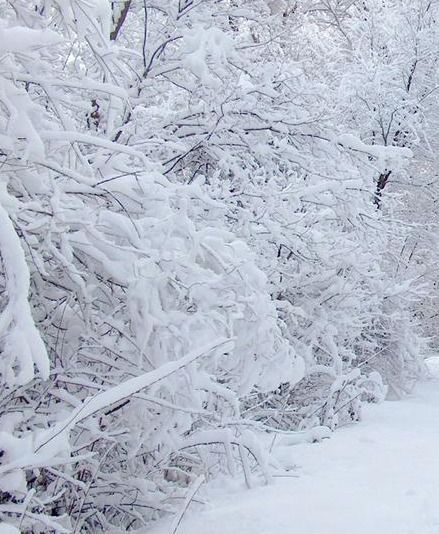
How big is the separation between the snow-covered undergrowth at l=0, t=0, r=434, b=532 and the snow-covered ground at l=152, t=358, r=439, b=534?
0.82 feet

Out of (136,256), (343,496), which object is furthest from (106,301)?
(343,496)

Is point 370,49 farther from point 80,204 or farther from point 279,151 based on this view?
point 80,204

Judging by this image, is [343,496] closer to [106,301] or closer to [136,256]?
[106,301]

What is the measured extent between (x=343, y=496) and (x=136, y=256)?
173 centimetres

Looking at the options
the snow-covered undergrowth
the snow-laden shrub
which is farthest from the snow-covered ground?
the snow-laden shrub

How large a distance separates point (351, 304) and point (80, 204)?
6.01m

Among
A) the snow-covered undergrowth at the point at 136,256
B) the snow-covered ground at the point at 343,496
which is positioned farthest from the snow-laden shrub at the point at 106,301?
the snow-covered ground at the point at 343,496

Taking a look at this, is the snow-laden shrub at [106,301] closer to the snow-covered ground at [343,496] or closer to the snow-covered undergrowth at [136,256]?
the snow-covered undergrowth at [136,256]

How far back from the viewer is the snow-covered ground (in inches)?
141

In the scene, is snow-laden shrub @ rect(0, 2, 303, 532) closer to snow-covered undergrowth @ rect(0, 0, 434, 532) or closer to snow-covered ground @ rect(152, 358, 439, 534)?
snow-covered undergrowth @ rect(0, 0, 434, 532)

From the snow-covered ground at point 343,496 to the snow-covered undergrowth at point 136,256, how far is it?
250 millimetres

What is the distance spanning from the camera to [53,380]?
147 inches

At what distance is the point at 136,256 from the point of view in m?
3.37

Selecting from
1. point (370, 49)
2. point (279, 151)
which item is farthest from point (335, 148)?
point (370, 49)
